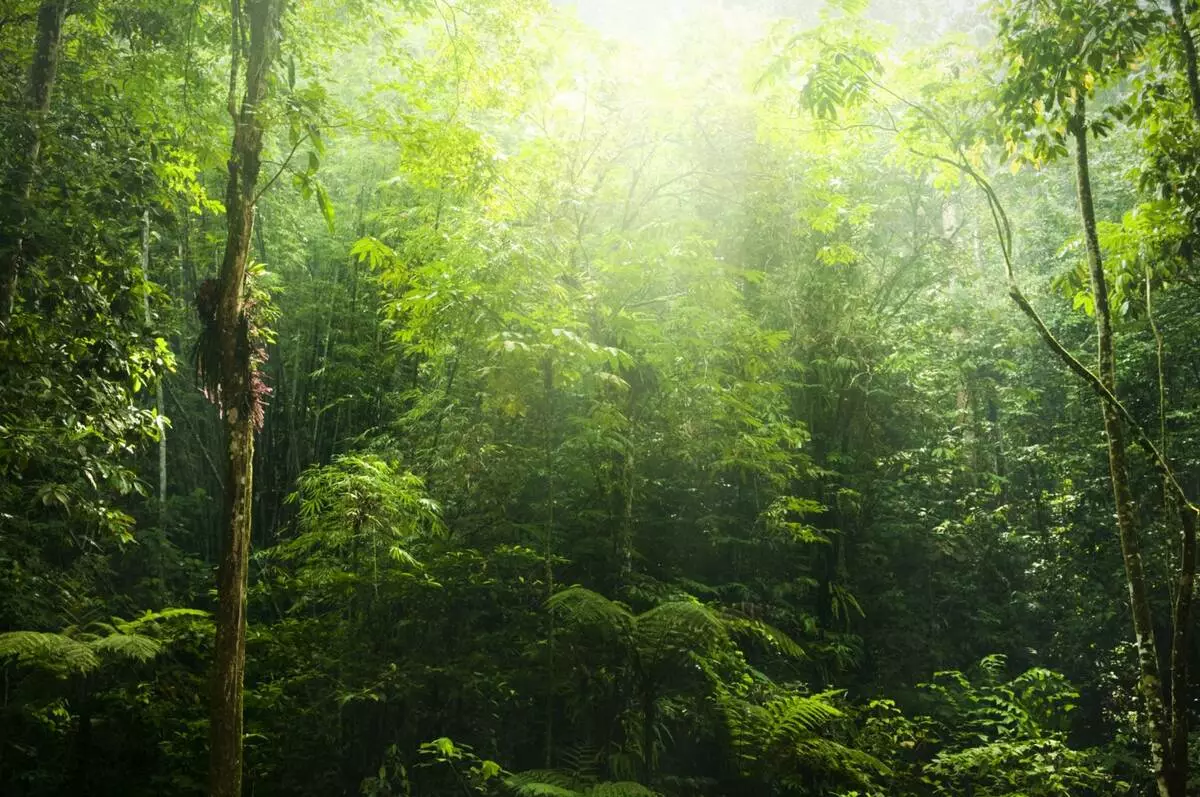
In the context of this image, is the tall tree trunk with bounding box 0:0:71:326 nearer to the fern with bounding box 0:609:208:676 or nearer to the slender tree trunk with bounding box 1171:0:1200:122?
the fern with bounding box 0:609:208:676

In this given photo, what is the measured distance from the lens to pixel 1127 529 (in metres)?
3.45

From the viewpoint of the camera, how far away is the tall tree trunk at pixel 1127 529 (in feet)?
10.6

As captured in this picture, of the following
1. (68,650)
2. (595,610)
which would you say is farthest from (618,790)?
(68,650)

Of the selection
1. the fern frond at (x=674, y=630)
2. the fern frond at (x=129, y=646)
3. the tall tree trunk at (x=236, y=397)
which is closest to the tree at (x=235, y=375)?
the tall tree trunk at (x=236, y=397)

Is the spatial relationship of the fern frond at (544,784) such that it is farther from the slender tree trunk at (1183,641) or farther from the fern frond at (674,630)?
the slender tree trunk at (1183,641)

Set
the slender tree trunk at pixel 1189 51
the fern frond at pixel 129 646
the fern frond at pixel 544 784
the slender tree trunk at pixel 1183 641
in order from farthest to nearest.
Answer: the fern frond at pixel 129 646 < the fern frond at pixel 544 784 < the slender tree trunk at pixel 1189 51 < the slender tree trunk at pixel 1183 641

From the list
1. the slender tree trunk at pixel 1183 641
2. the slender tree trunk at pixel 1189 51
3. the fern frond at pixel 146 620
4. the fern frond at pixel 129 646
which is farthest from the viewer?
the fern frond at pixel 146 620

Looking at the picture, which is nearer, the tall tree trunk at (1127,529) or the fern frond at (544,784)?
the tall tree trunk at (1127,529)

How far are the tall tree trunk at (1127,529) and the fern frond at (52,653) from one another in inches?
199

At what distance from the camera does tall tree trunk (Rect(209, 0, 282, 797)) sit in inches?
135

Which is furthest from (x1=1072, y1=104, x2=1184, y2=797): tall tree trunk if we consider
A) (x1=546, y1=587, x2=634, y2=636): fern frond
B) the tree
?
the tree

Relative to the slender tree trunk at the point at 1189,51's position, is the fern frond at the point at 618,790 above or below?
below

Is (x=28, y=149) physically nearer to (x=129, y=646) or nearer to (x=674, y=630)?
(x=129, y=646)

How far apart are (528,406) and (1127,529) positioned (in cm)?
364
